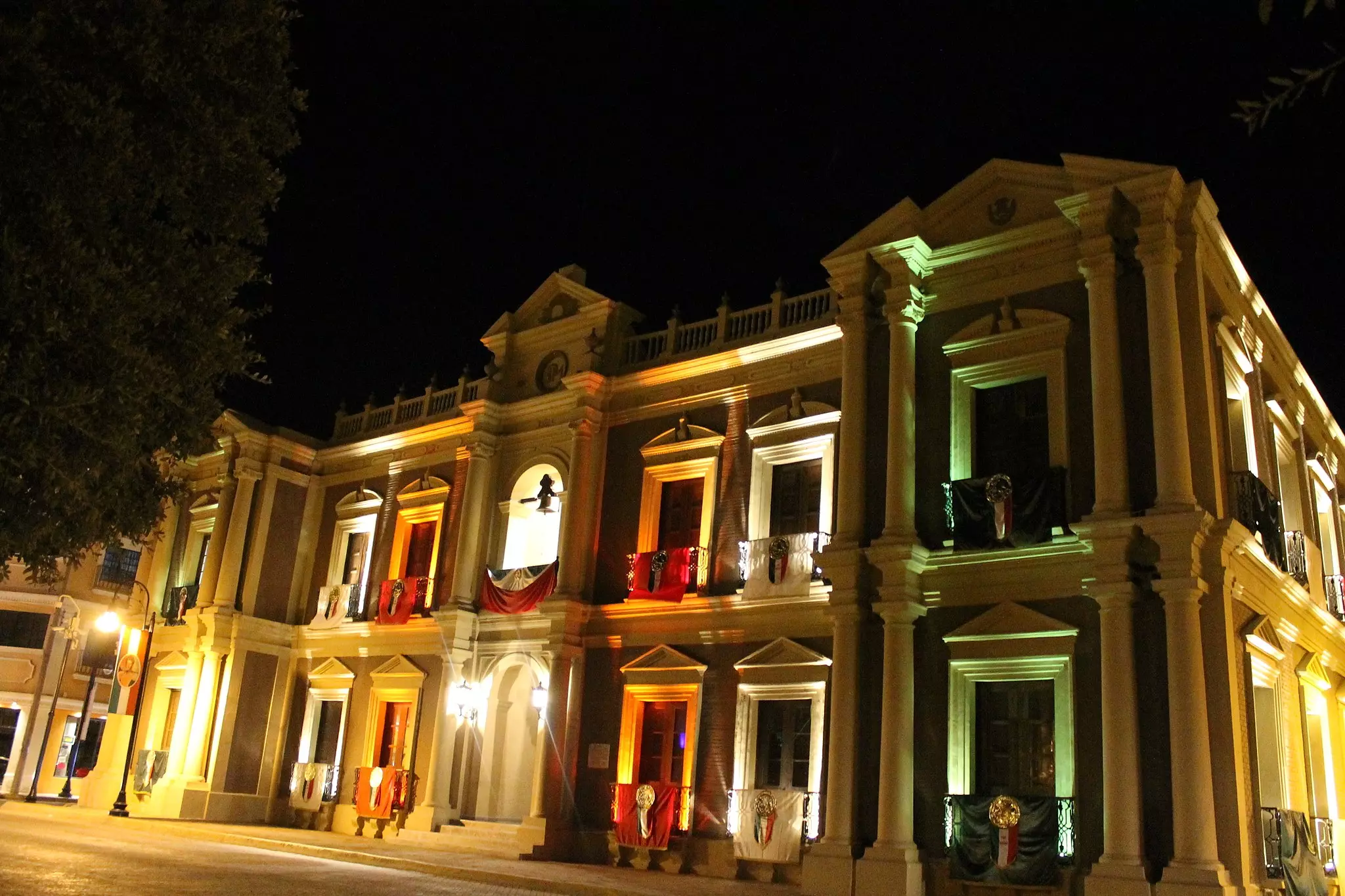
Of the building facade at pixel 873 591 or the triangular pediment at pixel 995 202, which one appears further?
the triangular pediment at pixel 995 202

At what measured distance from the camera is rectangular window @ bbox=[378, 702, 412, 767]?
73.5 ft

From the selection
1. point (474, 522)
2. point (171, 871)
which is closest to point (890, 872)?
point (171, 871)

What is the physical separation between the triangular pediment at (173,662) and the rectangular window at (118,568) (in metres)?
10.5

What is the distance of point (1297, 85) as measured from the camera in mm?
4086

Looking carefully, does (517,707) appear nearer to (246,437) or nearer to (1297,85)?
(246,437)

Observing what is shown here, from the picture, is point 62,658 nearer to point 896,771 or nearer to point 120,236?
point 896,771

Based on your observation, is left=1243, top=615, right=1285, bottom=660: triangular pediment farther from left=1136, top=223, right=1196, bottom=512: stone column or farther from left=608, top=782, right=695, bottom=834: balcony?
left=608, top=782, right=695, bottom=834: balcony

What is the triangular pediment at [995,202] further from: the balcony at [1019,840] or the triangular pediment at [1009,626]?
the balcony at [1019,840]

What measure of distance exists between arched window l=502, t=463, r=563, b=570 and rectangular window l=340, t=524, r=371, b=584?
4501mm

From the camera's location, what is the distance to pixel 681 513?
1984 cm

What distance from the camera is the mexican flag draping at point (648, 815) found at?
57.6 feet

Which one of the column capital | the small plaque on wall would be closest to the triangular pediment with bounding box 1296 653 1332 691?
the column capital

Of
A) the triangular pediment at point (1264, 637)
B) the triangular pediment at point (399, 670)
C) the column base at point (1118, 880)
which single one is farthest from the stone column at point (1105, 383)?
the triangular pediment at point (399, 670)

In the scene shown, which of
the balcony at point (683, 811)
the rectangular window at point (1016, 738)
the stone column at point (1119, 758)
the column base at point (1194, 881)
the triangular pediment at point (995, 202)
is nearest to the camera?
the column base at point (1194, 881)
